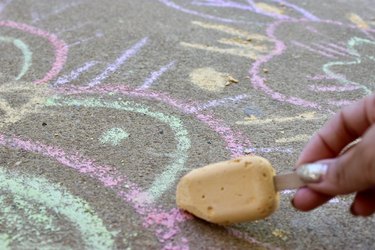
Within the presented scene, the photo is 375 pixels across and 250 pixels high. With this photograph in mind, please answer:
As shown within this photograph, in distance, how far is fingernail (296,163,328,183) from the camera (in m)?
0.98

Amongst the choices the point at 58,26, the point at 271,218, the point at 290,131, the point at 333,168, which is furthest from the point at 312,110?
the point at 58,26

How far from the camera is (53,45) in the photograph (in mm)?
2004

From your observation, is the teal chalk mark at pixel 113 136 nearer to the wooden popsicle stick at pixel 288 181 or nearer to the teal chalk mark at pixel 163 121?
the teal chalk mark at pixel 163 121

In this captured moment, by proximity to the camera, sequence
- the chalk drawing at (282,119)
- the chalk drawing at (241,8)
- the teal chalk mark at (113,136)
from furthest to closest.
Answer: the chalk drawing at (241,8) → the chalk drawing at (282,119) → the teal chalk mark at (113,136)

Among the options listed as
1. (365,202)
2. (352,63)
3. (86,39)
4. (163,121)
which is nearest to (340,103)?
(352,63)

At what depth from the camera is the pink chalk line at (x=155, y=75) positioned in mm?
1740

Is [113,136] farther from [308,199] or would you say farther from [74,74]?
[308,199]

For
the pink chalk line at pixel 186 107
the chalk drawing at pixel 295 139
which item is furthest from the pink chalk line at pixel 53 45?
the chalk drawing at pixel 295 139

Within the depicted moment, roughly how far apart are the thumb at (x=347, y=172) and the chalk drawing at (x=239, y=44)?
1.09m

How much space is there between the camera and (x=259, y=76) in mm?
1883

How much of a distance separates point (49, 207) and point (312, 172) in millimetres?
571

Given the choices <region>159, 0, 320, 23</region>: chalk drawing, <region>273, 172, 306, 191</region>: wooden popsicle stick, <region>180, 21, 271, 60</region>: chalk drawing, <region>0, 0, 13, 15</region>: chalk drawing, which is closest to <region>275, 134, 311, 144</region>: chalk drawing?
<region>273, 172, 306, 191</region>: wooden popsicle stick

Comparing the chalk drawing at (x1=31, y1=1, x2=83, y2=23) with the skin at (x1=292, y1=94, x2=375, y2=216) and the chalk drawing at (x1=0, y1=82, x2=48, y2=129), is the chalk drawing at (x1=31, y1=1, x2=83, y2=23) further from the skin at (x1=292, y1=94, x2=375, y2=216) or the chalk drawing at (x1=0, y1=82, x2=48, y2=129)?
the skin at (x1=292, y1=94, x2=375, y2=216)

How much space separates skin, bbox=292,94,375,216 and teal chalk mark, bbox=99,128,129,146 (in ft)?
1.74
